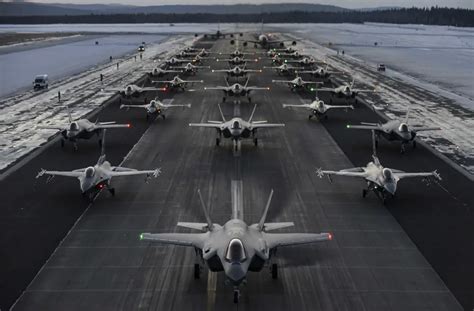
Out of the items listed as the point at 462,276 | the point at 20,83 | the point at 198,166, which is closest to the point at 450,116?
the point at 198,166

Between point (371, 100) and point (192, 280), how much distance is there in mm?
58786

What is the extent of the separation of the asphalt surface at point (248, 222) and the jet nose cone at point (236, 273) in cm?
202

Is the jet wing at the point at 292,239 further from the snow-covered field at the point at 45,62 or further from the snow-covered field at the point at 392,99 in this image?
the snow-covered field at the point at 45,62

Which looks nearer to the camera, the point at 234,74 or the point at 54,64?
the point at 234,74

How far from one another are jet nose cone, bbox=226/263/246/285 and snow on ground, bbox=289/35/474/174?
29.4 metres

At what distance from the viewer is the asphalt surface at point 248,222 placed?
75.9 ft

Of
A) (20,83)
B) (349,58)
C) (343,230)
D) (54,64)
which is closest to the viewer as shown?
(343,230)

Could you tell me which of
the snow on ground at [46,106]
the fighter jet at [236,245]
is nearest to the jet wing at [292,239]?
the fighter jet at [236,245]

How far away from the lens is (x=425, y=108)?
231ft

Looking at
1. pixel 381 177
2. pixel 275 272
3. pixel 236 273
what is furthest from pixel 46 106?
pixel 236 273

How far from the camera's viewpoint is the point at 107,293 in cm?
2328

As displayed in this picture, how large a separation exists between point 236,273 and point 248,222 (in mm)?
10140

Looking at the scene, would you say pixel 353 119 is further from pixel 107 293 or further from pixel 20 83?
pixel 20 83

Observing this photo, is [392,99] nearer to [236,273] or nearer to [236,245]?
[236,245]
